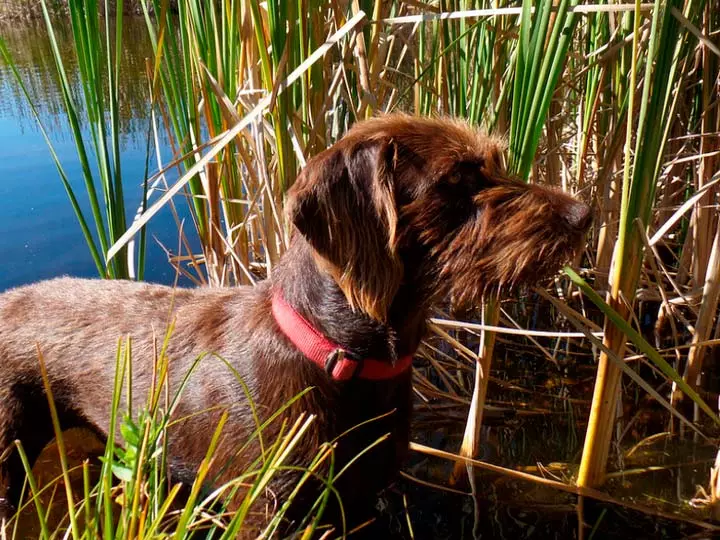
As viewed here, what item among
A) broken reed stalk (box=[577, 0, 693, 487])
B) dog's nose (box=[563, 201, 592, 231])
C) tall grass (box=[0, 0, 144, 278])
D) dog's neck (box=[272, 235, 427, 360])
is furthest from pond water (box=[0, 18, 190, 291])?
dog's nose (box=[563, 201, 592, 231])

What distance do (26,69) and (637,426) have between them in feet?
34.7

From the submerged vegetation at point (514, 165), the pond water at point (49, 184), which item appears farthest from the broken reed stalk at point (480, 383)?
the pond water at point (49, 184)

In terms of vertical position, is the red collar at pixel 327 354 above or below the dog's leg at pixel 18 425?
above

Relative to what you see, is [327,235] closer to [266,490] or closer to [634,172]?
[266,490]

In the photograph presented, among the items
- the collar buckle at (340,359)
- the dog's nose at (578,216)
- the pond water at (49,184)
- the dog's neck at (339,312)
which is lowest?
the pond water at (49,184)

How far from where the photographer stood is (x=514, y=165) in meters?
2.42

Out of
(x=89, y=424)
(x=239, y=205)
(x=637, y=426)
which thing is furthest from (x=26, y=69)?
(x=637, y=426)

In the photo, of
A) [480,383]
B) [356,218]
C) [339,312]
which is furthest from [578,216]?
[480,383]

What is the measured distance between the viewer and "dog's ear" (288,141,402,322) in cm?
197

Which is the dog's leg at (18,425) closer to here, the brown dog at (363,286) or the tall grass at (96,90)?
the brown dog at (363,286)

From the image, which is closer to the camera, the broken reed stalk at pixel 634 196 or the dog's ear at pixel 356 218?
the dog's ear at pixel 356 218

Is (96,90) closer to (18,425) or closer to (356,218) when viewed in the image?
(18,425)

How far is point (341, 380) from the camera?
2146 mm

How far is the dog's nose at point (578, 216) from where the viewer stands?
2033 millimetres
